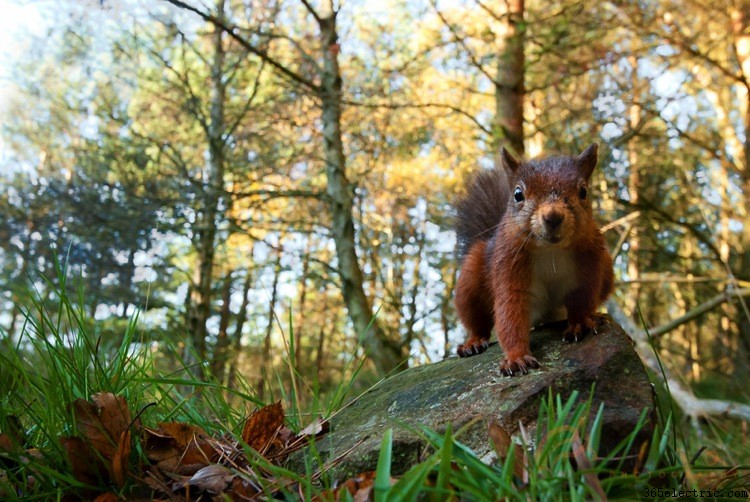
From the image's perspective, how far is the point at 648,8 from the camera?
673 cm

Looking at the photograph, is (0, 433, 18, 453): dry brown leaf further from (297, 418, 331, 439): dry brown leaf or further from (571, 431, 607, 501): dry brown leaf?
(571, 431, 607, 501): dry brown leaf

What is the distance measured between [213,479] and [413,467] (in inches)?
28.5

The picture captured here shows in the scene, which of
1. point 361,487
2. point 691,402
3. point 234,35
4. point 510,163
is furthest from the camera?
point 691,402

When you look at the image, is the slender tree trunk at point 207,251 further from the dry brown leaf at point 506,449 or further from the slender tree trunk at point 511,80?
the dry brown leaf at point 506,449

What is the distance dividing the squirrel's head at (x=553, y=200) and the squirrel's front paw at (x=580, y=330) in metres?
0.35

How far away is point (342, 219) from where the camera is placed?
645 centimetres

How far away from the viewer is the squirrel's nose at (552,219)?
2.38m

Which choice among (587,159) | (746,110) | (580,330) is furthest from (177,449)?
(746,110)

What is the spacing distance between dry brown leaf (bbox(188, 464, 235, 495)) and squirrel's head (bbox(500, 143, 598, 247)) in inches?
60.5

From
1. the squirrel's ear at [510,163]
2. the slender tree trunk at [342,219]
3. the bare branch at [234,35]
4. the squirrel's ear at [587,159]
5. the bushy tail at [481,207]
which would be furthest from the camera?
the slender tree trunk at [342,219]

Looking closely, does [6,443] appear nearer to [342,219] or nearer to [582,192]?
[582,192]

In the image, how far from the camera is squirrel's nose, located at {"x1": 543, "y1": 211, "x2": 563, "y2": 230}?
2.38 m

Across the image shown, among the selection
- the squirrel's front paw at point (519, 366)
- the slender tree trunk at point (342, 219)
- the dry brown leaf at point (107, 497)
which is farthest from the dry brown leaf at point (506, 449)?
the slender tree trunk at point (342, 219)

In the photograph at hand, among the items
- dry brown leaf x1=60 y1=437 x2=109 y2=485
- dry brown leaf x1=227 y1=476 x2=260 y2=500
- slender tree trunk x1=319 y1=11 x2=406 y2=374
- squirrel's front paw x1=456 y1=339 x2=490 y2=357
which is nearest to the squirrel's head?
squirrel's front paw x1=456 y1=339 x2=490 y2=357
